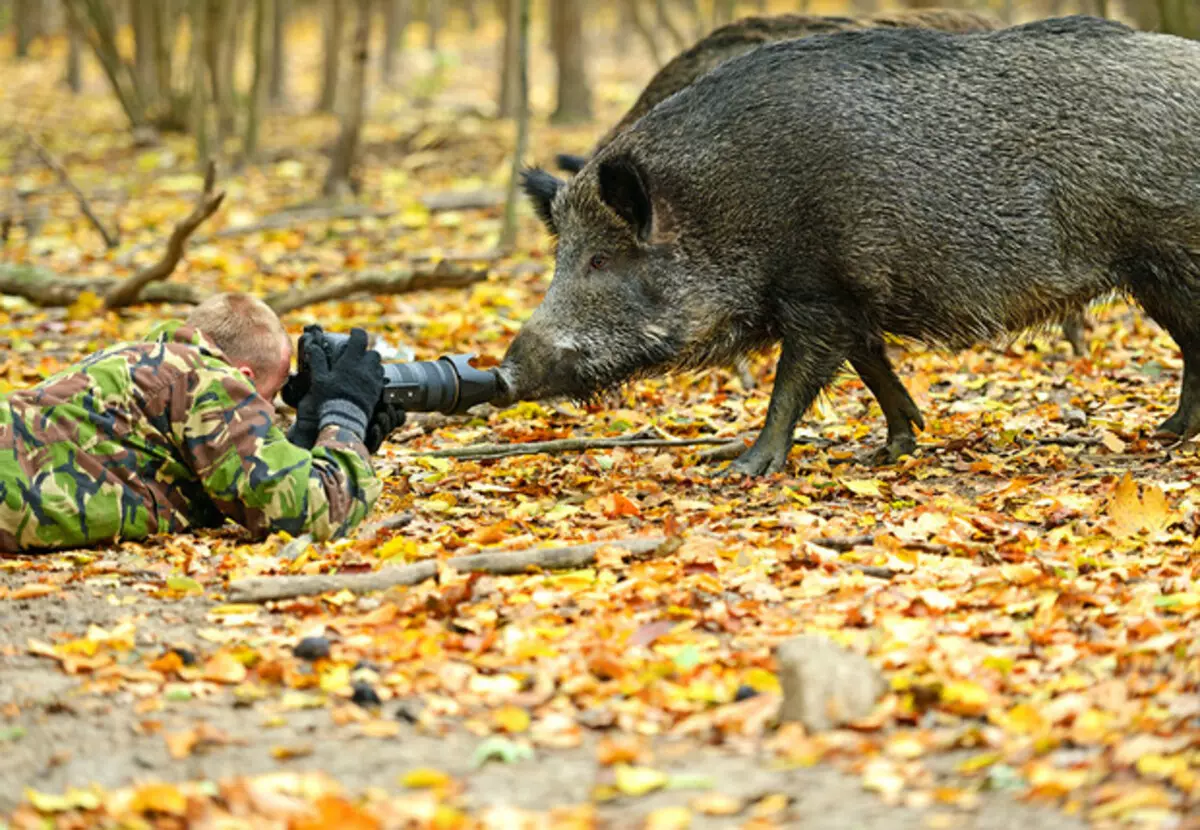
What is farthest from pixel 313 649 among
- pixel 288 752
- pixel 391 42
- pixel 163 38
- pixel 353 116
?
pixel 391 42

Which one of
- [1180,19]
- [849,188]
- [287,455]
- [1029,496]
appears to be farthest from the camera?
[1180,19]

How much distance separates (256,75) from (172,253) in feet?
25.5

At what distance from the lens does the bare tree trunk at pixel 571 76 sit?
71.2 feet

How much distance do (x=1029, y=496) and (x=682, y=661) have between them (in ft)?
8.51

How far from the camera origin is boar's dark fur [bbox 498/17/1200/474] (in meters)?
7.12

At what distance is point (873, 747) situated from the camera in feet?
12.5

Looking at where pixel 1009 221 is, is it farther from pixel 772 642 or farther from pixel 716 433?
pixel 772 642

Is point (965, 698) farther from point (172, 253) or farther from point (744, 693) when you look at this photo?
point (172, 253)

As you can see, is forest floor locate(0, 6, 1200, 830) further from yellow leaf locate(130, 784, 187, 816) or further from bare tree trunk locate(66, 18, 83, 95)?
bare tree trunk locate(66, 18, 83, 95)

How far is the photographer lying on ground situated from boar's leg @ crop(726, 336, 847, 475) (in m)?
1.94

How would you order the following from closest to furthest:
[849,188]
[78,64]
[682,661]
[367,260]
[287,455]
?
1. [682,661]
2. [287,455]
3. [849,188]
4. [367,260]
5. [78,64]

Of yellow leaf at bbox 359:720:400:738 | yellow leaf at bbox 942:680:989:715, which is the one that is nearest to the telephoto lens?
yellow leaf at bbox 359:720:400:738

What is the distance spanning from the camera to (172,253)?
10.3 meters

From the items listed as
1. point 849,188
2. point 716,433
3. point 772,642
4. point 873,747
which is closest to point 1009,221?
point 849,188
